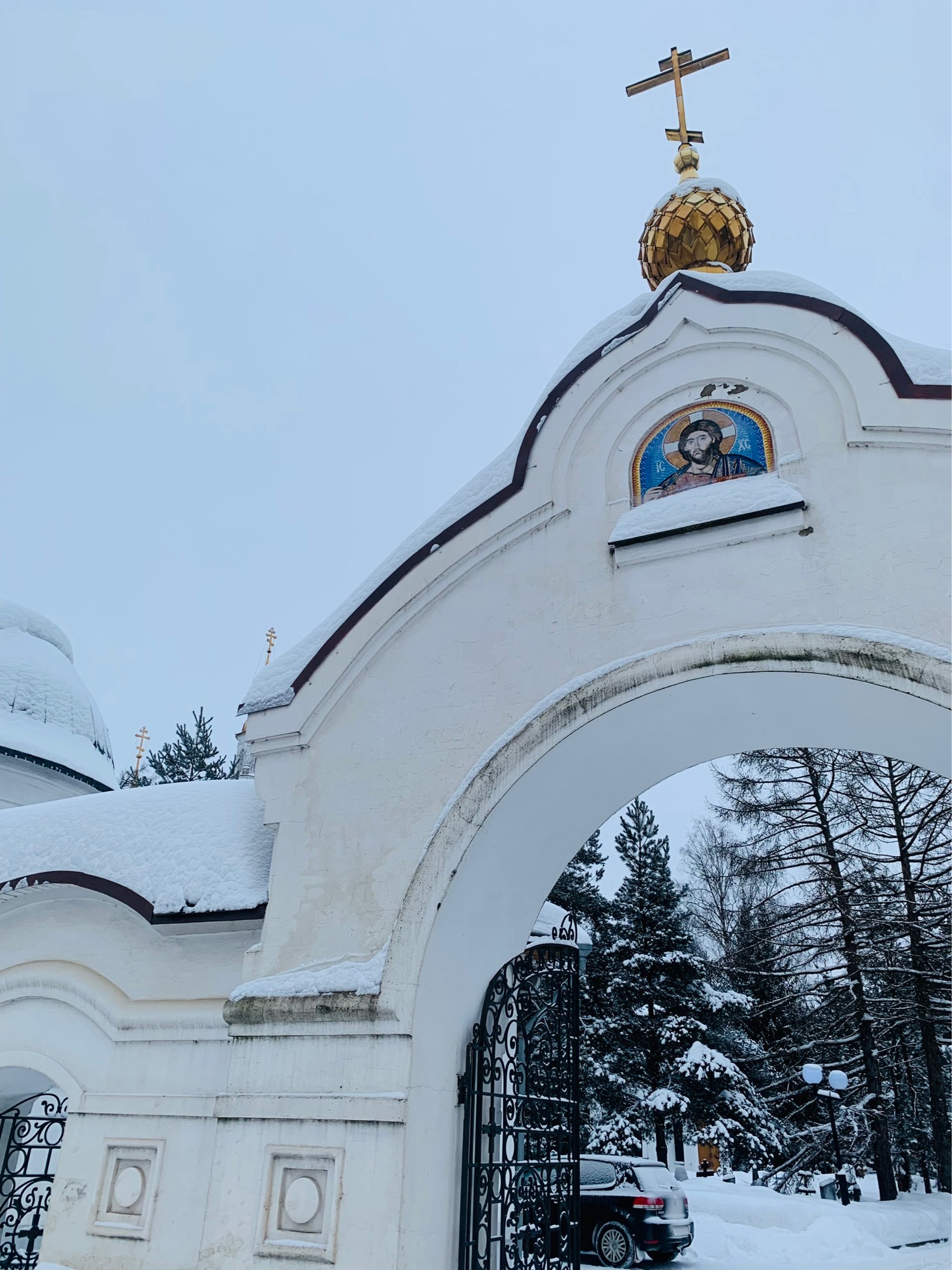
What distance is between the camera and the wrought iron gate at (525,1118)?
4922mm

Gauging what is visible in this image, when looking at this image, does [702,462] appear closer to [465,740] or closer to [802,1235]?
[465,740]

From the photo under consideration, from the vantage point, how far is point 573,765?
524 cm

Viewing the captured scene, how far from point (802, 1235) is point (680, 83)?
44.9ft

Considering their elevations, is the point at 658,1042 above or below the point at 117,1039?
above

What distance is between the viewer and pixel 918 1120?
76.5 feet

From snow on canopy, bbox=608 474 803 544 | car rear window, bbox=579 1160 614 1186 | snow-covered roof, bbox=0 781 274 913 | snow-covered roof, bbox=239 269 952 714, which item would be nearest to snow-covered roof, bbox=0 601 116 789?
snow-covered roof, bbox=0 781 274 913

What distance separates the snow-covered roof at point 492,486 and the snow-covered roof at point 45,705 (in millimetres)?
7086

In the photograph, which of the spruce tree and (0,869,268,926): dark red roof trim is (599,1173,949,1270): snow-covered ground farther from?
(0,869,268,926): dark red roof trim

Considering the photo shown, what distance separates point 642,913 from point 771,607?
1953 centimetres

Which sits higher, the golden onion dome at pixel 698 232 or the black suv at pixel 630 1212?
the golden onion dome at pixel 698 232

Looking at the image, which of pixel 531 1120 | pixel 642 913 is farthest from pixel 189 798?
pixel 642 913

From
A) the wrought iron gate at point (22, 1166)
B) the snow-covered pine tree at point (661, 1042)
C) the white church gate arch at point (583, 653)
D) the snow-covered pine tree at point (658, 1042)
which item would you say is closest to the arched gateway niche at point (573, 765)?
the white church gate arch at point (583, 653)

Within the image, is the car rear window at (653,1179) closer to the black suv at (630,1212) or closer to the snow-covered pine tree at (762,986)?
the black suv at (630,1212)

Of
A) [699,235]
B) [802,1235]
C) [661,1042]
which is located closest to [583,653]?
[699,235]
